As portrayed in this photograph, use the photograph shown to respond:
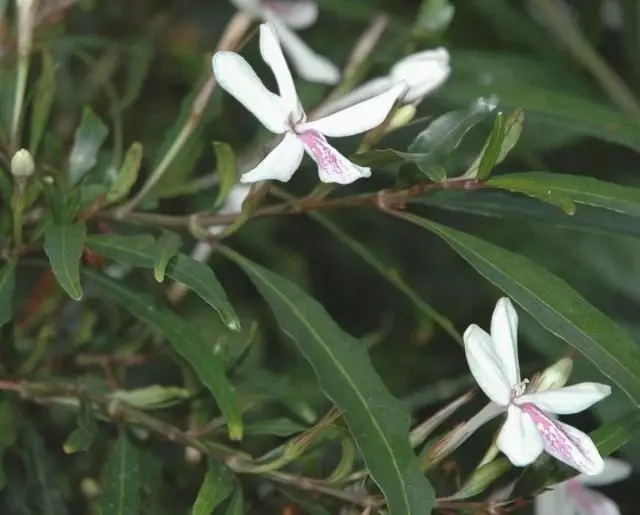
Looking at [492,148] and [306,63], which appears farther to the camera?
[306,63]

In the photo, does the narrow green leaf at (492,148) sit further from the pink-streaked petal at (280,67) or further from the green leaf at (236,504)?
the green leaf at (236,504)

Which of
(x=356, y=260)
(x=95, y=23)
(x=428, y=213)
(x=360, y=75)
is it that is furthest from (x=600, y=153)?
(x=95, y=23)

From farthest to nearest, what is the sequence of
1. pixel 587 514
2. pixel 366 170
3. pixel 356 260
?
pixel 356 260, pixel 587 514, pixel 366 170

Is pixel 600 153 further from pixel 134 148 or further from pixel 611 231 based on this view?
pixel 134 148

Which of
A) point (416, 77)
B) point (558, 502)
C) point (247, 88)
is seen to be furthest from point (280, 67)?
point (558, 502)

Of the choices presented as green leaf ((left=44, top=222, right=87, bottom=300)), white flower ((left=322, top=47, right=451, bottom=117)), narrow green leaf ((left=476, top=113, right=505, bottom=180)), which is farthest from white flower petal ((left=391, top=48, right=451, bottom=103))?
green leaf ((left=44, top=222, right=87, bottom=300))

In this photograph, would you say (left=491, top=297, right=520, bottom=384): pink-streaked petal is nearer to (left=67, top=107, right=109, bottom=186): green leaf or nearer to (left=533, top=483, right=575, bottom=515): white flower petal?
(left=533, top=483, right=575, bottom=515): white flower petal

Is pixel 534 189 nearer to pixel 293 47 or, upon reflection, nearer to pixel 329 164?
pixel 329 164
